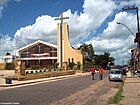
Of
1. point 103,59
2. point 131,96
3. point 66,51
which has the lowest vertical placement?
point 131,96

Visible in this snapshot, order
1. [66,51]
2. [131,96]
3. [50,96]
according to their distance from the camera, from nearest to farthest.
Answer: [131,96], [50,96], [66,51]

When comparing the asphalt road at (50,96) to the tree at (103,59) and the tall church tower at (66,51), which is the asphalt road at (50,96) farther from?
the tree at (103,59)

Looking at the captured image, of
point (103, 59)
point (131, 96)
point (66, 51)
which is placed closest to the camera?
point (131, 96)

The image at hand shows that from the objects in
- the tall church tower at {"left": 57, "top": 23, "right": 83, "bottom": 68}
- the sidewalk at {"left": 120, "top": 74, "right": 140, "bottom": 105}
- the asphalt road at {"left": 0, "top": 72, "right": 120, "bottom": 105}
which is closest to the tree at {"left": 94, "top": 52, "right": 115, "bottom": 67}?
the tall church tower at {"left": 57, "top": 23, "right": 83, "bottom": 68}

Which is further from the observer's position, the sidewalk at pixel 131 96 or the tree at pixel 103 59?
the tree at pixel 103 59

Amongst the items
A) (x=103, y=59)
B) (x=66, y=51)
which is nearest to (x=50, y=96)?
(x=66, y=51)

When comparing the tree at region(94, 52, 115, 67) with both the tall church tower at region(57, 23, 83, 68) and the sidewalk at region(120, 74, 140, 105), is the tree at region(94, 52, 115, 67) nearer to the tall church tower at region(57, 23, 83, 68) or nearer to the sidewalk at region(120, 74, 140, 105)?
the tall church tower at region(57, 23, 83, 68)

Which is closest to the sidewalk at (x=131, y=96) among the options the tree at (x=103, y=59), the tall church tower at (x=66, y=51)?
the tall church tower at (x=66, y=51)

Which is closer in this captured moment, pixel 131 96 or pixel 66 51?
pixel 131 96

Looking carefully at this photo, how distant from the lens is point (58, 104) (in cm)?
1380

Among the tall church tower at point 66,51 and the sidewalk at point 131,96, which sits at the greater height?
the tall church tower at point 66,51

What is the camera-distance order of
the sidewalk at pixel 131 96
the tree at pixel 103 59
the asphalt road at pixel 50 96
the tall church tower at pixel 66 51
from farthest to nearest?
1. the tree at pixel 103 59
2. the tall church tower at pixel 66 51
3. the asphalt road at pixel 50 96
4. the sidewalk at pixel 131 96

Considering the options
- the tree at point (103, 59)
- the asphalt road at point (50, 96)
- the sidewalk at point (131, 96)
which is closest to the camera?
the sidewalk at point (131, 96)

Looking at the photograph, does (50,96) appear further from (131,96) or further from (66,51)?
(66,51)
